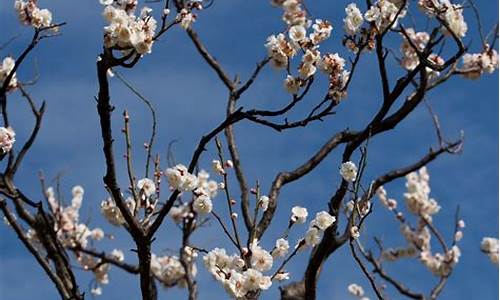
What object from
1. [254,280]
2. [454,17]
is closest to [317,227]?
[254,280]

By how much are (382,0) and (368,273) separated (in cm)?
148

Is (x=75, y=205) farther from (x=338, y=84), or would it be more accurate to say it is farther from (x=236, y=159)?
(x=338, y=84)

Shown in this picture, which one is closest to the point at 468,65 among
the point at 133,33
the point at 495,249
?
the point at 495,249

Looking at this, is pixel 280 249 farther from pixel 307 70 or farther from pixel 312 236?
pixel 307 70

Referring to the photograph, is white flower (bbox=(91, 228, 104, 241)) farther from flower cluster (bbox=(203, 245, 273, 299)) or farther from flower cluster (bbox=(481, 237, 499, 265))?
flower cluster (bbox=(203, 245, 273, 299))

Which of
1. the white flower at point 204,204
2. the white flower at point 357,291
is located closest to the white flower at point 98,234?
the white flower at point 357,291

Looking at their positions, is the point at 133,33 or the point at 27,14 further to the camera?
the point at 27,14

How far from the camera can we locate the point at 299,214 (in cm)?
339

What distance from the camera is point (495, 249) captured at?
8.13 m

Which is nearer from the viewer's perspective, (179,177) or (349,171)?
(179,177)

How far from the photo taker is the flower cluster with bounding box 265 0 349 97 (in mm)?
3637

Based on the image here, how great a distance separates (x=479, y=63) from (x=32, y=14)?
10.3 feet

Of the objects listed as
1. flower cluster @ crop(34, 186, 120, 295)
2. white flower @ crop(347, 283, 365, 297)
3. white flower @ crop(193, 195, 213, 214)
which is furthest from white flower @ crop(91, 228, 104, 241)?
white flower @ crop(193, 195, 213, 214)

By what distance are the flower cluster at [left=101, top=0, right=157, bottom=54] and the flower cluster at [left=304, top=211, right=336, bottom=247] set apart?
0.98m
